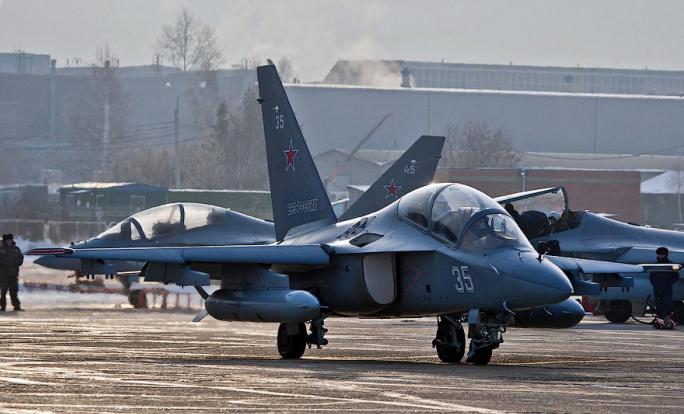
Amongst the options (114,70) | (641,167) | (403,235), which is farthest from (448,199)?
(114,70)

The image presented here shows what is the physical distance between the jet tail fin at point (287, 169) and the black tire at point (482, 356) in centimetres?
447

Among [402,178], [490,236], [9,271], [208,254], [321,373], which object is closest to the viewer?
[321,373]

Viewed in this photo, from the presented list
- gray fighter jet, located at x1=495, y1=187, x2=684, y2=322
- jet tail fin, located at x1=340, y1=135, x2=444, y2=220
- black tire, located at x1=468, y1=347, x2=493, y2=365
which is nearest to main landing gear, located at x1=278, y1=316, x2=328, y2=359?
black tire, located at x1=468, y1=347, x2=493, y2=365

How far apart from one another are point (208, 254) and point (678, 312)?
1512 cm

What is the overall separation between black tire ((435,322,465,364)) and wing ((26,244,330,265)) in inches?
67.3

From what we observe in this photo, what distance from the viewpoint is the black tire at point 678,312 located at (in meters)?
31.5

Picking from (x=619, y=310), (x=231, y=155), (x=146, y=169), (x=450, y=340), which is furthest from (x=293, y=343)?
(x=231, y=155)

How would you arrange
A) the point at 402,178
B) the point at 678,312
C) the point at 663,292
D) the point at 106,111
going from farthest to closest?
the point at 106,111, the point at 678,312, the point at 663,292, the point at 402,178

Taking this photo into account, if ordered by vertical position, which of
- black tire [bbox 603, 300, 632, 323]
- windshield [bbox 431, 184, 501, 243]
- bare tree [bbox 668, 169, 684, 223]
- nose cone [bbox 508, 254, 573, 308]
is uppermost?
bare tree [bbox 668, 169, 684, 223]

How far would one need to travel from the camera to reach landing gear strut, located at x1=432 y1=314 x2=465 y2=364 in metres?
18.9

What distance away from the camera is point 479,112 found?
116 meters

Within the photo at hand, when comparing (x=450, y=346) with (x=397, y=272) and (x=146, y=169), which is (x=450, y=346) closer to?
(x=397, y=272)

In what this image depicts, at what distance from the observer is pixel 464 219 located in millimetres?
18500

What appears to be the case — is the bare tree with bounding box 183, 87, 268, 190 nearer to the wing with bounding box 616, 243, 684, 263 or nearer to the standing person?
the standing person
